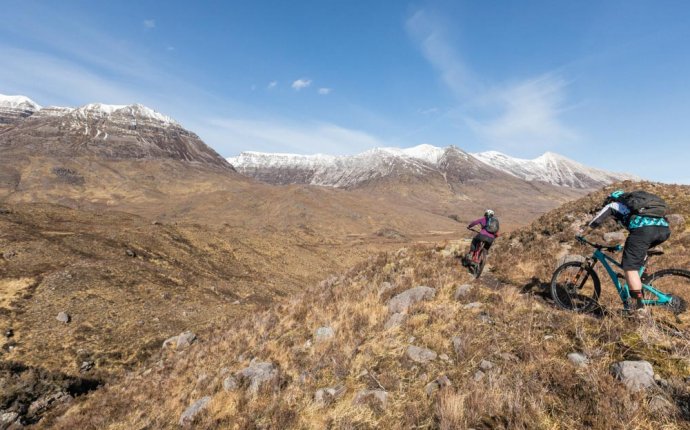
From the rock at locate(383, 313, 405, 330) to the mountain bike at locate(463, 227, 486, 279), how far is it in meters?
4.63

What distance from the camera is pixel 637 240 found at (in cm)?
692

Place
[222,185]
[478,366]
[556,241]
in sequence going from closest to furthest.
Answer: [478,366], [556,241], [222,185]

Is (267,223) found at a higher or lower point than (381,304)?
lower

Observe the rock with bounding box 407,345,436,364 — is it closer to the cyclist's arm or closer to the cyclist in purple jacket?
the cyclist's arm

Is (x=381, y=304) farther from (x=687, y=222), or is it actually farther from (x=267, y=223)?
(x=267, y=223)

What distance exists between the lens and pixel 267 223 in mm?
103812

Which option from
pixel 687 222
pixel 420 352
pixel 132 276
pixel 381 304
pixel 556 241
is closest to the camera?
pixel 420 352

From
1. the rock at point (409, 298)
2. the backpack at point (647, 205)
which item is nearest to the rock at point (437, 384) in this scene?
the rock at point (409, 298)

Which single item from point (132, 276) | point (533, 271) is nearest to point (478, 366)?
point (533, 271)

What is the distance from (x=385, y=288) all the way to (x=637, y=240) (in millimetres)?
6654

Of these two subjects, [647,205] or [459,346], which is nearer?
[459,346]

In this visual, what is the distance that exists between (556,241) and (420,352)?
1027 cm

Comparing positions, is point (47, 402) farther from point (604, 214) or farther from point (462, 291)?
point (604, 214)

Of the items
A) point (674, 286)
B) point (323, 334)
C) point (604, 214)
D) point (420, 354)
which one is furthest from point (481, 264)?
point (420, 354)
